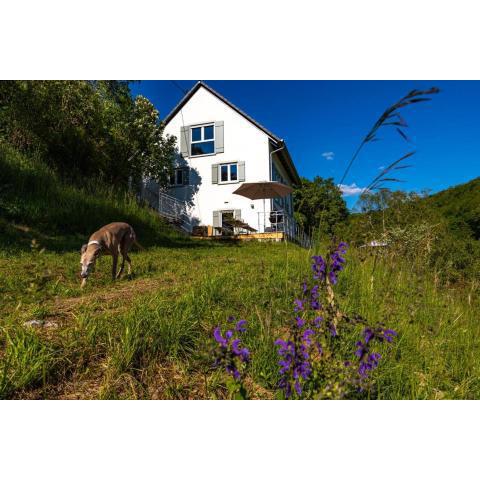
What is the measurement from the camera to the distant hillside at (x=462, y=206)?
53.0 ft

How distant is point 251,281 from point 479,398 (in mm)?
2361

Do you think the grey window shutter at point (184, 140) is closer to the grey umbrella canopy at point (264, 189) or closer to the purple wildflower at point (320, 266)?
the grey umbrella canopy at point (264, 189)

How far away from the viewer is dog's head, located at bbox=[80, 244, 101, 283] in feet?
14.8

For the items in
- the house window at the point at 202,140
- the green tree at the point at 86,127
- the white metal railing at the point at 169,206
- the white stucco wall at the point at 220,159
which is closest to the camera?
the green tree at the point at 86,127

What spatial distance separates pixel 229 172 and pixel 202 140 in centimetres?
267

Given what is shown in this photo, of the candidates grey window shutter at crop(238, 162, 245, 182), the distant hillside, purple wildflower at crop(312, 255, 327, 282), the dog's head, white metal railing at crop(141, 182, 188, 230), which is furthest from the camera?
white metal railing at crop(141, 182, 188, 230)

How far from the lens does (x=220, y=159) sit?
60.7 ft

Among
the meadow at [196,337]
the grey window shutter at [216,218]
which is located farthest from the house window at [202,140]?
the meadow at [196,337]

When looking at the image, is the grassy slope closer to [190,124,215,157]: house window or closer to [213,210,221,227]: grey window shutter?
[213,210,221,227]: grey window shutter

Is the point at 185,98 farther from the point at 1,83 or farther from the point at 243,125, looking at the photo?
the point at 1,83

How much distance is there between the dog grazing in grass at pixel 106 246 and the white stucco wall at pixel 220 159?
40.9ft

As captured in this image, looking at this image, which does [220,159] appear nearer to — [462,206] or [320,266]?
[462,206]

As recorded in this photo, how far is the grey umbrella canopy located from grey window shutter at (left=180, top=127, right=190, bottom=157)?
623cm

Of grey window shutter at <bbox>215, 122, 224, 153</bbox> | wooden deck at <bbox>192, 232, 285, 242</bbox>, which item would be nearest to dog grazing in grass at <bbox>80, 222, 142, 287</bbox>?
wooden deck at <bbox>192, 232, 285, 242</bbox>
